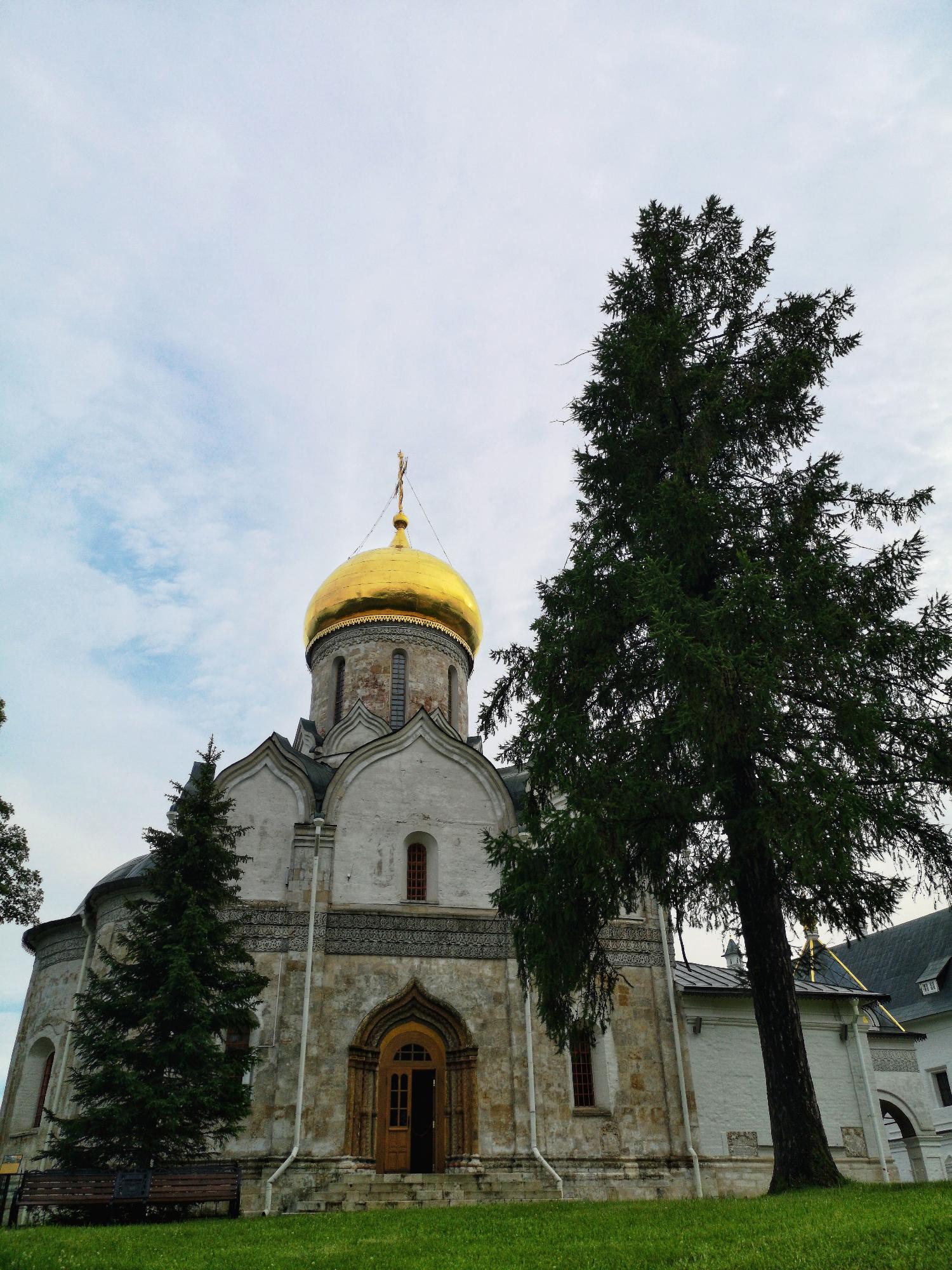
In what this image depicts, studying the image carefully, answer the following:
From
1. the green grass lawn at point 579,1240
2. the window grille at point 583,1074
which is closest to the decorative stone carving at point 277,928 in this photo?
the window grille at point 583,1074

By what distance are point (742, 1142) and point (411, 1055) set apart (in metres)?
4.93

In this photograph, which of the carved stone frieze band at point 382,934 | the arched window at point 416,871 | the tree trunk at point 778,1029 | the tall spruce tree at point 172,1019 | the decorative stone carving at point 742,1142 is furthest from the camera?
the arched window at point 416,871

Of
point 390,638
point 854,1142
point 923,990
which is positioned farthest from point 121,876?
point 923,990

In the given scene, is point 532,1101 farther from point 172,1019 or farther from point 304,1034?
point 172,1019

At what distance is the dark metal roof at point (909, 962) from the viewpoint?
84.3 ft

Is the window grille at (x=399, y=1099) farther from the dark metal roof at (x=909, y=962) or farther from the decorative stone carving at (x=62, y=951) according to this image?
the dark metal roof at (x=909, y=962)

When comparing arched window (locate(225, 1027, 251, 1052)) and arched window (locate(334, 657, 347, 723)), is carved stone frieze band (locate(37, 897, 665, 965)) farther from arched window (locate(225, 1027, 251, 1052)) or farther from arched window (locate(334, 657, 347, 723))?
arched window (locate(334, 657, 347, 723))

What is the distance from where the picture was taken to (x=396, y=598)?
1917cm

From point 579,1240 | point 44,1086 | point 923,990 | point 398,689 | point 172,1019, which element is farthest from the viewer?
point 923,990

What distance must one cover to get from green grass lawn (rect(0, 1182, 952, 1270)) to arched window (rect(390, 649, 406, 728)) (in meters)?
10.2

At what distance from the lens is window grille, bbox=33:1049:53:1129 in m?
14.6

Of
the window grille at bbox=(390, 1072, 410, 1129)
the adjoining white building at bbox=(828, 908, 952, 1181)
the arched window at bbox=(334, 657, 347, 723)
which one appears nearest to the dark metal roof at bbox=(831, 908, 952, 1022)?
the adjoining white building at bbox=(828, 908, 952, 1181)

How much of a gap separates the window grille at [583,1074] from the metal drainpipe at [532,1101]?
0.72 meters

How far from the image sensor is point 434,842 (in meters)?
14.6
